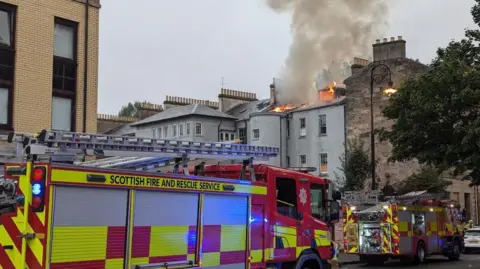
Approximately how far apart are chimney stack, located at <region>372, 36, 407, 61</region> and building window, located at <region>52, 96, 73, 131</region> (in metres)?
27.5

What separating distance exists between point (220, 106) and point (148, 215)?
4247 centimetres

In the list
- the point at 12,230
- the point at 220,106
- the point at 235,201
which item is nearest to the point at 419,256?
the point at 235,201

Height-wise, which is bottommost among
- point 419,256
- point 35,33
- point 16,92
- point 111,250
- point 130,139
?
point 419,256

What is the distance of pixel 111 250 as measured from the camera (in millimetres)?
6773

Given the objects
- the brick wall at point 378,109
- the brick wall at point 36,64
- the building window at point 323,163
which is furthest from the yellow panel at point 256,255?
the building window at point 323,163

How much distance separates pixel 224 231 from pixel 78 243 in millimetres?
2531

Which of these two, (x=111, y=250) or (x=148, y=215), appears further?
(x=148, y=215)

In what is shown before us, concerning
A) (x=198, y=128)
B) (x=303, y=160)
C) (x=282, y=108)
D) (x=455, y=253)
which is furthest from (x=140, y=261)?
(x=282, y=108)

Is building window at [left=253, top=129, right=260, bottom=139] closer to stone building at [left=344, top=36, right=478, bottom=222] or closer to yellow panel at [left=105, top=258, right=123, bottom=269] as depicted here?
stone building at [left=344, top=36, right=478, bottom=222]

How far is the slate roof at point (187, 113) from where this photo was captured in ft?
147

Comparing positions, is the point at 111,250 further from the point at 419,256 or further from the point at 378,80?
the point at 378,80

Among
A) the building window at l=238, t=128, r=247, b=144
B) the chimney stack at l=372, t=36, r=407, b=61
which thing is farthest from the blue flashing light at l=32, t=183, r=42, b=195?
the building window at l=238, t=128, r=247, b=144

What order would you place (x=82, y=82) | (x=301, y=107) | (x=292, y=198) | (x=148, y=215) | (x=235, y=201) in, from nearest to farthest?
(x=148, y=215)
(x=235, y=201)
(x=292, y=198)
(x=82, y=82)
(x=301, y=107)

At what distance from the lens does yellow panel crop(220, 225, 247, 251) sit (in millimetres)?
8422
